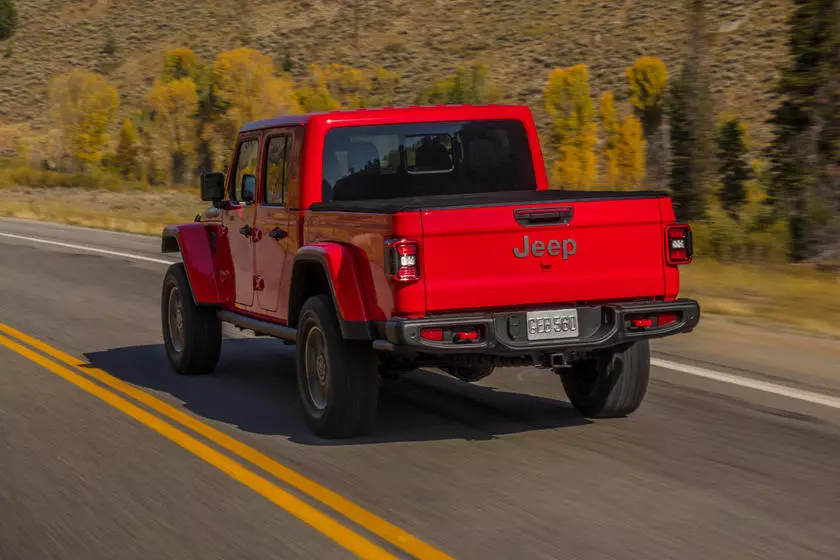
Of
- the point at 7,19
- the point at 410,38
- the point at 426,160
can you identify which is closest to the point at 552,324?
the point at 426,160

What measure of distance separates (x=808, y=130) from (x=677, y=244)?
14.0 metres

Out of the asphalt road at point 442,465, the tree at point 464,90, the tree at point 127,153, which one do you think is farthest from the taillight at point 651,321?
the tree at point 127,153

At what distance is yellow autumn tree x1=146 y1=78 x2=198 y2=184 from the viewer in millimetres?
89250

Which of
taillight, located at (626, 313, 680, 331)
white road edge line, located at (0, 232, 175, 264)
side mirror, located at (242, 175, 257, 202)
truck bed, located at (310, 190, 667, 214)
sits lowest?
white road edge line, located at (0, 232, 175, 264)

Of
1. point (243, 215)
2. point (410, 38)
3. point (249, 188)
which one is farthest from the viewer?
point (410, 38)

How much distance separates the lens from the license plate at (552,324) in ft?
23.2

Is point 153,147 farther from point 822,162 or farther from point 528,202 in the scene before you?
point 528,202

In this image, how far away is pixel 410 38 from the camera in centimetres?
10519

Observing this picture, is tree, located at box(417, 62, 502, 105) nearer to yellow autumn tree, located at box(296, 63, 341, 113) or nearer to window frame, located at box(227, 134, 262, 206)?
yellow autumn tree, located at box(296, 63, 341, 113)

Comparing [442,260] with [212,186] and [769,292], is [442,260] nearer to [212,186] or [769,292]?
[212,186]

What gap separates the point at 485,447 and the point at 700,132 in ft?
Answer: 65.7

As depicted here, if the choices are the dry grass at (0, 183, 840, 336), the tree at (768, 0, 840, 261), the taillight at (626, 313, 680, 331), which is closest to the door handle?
the taillight at (626, 313, 680, 331)

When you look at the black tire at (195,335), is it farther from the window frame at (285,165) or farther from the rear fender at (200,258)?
the window frame at (285,165)

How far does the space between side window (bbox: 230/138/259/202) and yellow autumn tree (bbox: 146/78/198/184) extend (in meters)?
80.5
